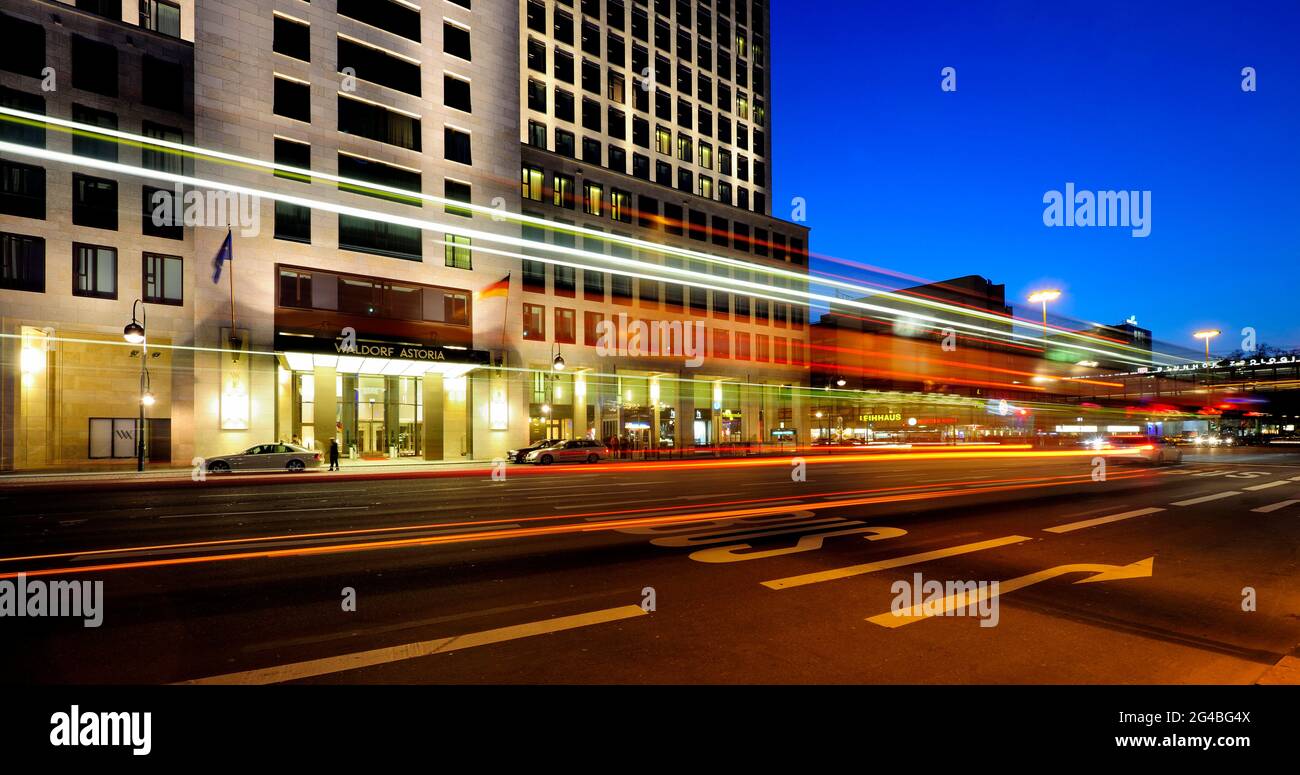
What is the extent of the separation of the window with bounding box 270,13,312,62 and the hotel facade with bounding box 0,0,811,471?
120 mm

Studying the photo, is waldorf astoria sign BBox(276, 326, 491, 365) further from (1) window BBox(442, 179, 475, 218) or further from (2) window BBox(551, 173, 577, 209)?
(2) window BBox(551, 173, 577, 209)

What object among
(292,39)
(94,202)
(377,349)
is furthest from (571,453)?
(292,39)

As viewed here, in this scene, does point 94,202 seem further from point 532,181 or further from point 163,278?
point 532,181

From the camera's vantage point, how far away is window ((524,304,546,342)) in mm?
43531

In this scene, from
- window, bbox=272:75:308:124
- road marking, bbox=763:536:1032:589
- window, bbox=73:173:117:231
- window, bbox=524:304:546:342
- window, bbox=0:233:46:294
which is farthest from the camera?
window, bbox=524:304:546:342

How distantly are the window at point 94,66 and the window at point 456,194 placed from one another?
15.9 m

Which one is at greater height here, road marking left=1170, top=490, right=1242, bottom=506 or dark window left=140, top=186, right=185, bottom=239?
dark window left=140, top=186, right=185, bottom=239

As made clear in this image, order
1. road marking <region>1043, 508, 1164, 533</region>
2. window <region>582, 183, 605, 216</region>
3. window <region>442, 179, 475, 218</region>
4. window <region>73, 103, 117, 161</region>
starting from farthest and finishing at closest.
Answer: window <region>582, 183, 605, 216</region>, window <region>442, 179, 475, 218</region>, window <region>73, 103, 117, 161</region>, road marking <region>1043, 508, 1164, 533</region>

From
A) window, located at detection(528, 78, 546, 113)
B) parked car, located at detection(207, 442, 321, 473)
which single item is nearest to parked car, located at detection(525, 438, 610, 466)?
parked car, located at detection(207, 442, 321, 473)

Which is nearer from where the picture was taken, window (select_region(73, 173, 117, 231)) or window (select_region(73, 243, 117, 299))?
window (select_region(73, 243, 117, 299))
